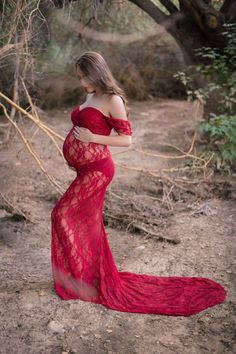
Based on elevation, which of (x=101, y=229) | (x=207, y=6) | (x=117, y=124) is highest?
(x=207, y=6)

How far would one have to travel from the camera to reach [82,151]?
3619mm

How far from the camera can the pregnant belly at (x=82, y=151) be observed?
11.9ft

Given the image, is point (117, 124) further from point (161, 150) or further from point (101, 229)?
point (161, 150)

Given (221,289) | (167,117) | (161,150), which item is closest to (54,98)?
(167,117)

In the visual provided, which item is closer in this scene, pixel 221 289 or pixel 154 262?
pixel 221 289

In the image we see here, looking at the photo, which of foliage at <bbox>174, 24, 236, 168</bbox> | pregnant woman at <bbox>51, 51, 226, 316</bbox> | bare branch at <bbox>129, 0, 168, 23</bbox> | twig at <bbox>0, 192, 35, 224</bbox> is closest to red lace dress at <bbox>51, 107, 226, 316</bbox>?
pregnant woman at <bbox>51, 51, 226, 316</bbox>

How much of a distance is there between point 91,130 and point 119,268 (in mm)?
1473

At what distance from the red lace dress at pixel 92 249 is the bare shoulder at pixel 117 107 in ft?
0.14

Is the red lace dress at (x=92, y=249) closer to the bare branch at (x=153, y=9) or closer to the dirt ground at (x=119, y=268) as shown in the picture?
the dirt ground at (x=119, y=268)

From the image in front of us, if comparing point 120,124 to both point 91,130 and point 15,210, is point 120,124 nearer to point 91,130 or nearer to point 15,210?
point 91,130

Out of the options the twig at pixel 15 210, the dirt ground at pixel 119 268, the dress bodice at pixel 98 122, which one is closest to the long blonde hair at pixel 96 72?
the dress bodice at pixel 98 122

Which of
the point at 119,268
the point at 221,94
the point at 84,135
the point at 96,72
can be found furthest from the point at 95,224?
the point at 221,94

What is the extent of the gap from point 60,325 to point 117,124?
148 centimetres

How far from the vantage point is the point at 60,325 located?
11.5 feet
